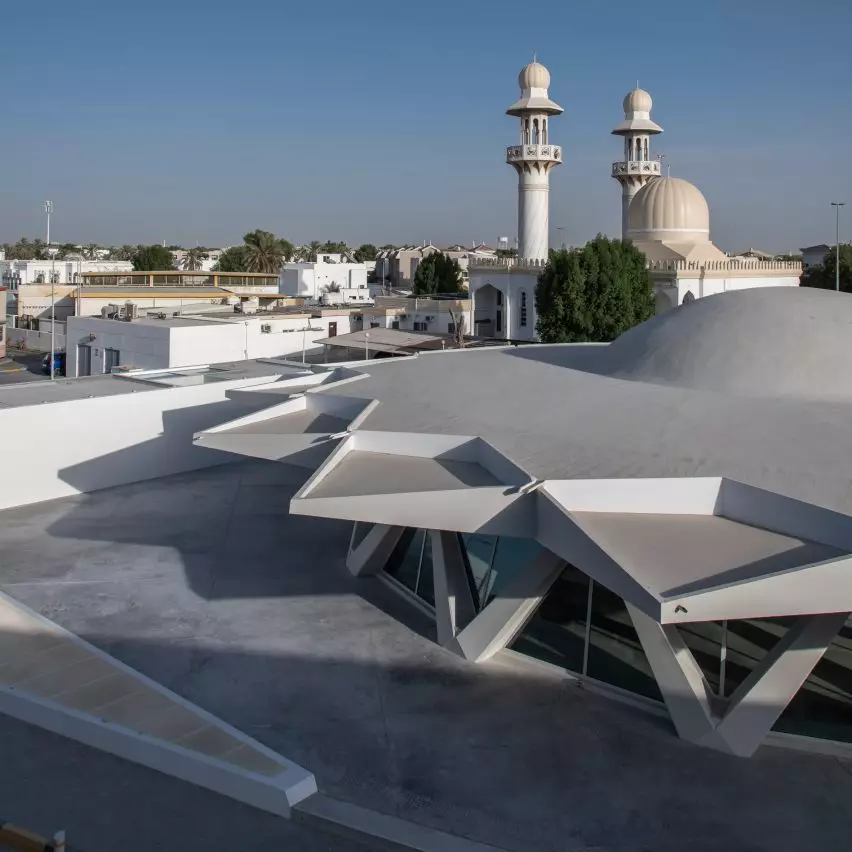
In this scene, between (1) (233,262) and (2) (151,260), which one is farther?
(1) (233,262)

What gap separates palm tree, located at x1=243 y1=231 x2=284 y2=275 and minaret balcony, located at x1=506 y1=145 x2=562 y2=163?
157ft

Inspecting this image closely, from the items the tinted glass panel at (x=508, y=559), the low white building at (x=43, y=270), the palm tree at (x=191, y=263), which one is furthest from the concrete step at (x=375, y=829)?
the palm tree at (x=191, y=263)

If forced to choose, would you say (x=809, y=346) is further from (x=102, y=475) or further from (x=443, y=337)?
(x=443, y=337)

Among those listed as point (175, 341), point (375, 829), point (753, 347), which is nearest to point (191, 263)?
point (175, 341)

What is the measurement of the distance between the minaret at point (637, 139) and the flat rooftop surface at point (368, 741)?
183 feet

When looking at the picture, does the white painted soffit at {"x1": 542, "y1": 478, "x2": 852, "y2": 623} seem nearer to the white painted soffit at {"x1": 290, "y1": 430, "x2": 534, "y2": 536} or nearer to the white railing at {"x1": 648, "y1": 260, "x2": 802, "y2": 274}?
the white painted soffit at {"x1": 290, "y1": 430, "x2": 534, "y2": 536}

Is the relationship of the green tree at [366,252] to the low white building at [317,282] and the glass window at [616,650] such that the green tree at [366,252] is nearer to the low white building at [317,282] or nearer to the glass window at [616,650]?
the low white building at [317,282]

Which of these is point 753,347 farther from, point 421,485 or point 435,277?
point 435,277

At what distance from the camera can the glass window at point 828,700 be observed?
42.9ft

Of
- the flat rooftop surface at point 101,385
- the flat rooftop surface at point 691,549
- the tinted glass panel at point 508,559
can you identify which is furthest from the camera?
the flat rooftop surface at point 101,385

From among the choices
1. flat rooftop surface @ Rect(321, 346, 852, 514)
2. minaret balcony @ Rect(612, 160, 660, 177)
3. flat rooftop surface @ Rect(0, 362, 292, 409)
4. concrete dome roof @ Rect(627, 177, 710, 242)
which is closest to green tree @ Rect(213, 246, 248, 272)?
minaret balcony @ Rect(612, 160, 660, 177)

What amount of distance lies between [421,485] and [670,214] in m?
49.8

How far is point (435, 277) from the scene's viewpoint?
274ft

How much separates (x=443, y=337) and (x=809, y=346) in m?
33.6
